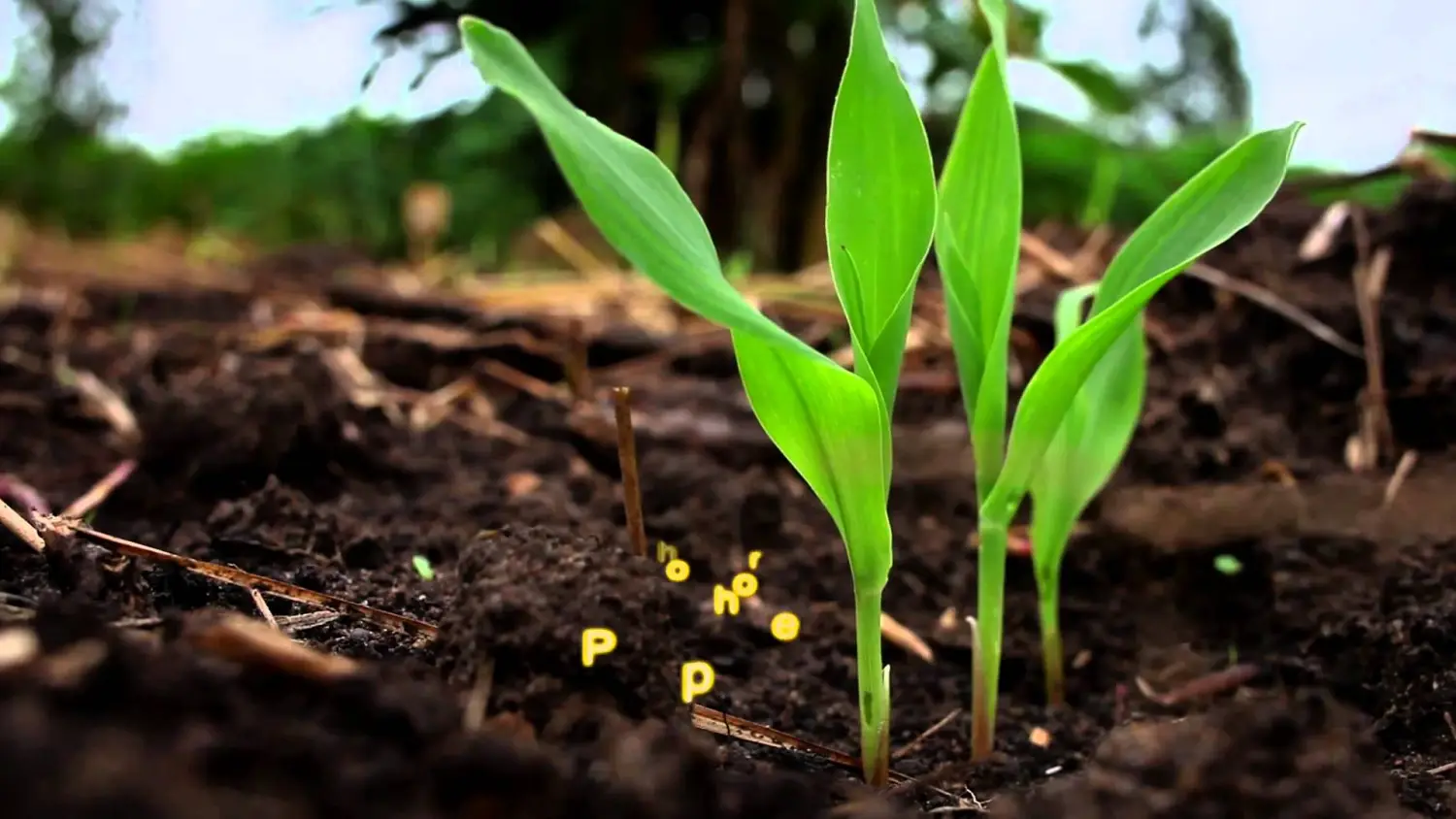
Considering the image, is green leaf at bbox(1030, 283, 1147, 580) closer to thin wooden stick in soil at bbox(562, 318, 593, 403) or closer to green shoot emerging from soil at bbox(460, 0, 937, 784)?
green shoot emerging from soil at bbox(460, 0, 937, 784)

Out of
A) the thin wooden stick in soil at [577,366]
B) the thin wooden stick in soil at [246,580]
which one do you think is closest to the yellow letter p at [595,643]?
the thin wooden stick in soil at [246,580]

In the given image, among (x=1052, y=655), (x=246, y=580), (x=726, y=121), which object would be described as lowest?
(x=1052, y=655)

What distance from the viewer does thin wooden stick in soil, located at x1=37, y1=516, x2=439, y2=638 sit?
2.03 ft

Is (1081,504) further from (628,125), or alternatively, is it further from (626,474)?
(628,125)

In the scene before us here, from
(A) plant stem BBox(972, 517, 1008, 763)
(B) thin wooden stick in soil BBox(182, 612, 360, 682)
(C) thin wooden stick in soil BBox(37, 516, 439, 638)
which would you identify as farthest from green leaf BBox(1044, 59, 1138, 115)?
(B) thin wooden stick in soil BBox(182, 612, 360, 682)

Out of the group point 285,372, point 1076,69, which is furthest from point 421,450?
point 1076,69

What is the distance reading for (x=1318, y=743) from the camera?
0.43 meters

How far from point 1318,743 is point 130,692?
1.46ft

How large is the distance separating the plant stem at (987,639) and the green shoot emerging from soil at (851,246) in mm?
107

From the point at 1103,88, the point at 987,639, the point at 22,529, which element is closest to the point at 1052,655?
the point at 987,639

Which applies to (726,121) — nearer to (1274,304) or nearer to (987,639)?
(1274,304)

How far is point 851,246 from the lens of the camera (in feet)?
2.22

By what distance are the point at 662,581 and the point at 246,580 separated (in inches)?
10.1

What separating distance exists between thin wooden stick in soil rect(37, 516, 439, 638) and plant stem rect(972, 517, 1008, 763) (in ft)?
1.27
